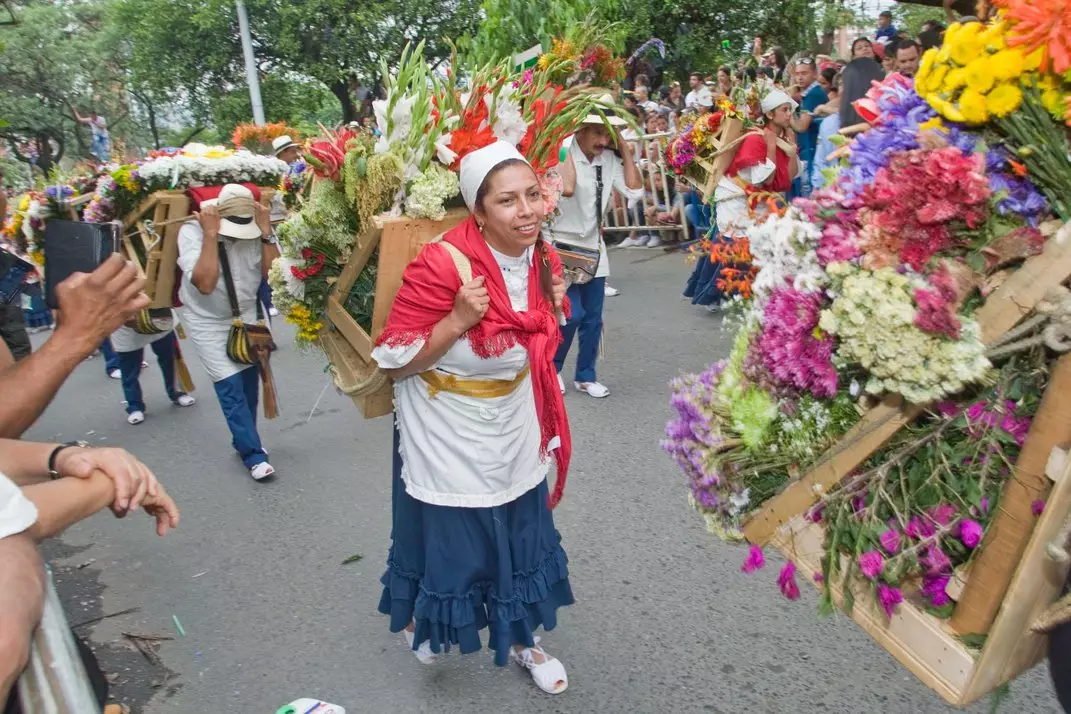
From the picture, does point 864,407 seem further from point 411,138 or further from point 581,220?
point 581,220

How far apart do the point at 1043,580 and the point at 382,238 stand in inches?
83.7

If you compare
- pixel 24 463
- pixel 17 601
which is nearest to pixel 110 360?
pixel 24 463

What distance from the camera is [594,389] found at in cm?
609

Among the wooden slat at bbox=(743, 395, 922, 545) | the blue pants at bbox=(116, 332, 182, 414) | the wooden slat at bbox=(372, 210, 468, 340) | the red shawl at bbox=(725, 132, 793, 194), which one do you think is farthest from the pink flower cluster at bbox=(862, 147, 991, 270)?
the blue pants at bbox=(116, 332, 182, 414)

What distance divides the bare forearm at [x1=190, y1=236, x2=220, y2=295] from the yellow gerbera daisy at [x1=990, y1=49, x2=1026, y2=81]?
4316 mm

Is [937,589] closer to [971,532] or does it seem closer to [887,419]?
[971,532]

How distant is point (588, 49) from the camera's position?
4062mm

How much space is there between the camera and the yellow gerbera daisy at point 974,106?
1.55 m

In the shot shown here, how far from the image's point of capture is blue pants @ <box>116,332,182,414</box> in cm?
639

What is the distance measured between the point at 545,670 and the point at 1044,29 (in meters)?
2.52

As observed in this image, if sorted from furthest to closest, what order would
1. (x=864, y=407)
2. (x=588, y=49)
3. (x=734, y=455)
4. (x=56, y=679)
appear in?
(x=588, y=49) < (x=734, y=455) < (x=864, y=407) < (x=56, y=679)

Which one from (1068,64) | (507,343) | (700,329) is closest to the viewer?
(1068,64)

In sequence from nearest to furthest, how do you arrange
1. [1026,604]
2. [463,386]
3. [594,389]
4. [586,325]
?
[1026,604] → [463,386] → [586,325] → [594,389]

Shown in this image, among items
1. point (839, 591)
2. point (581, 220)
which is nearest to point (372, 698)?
point (839, 591)
